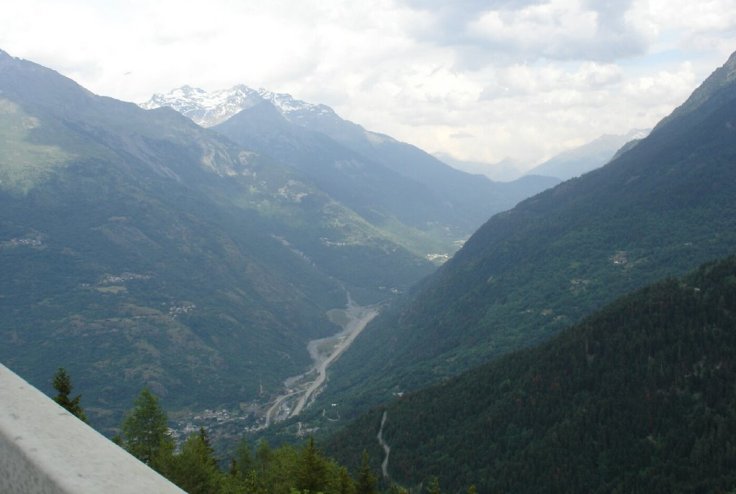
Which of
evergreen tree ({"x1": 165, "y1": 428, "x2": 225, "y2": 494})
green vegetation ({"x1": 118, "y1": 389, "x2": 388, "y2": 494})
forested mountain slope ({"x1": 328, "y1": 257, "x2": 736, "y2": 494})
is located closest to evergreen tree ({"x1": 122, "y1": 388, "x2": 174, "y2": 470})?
green vegetation ({"x1": 118, "y1": 389, "x2": 388, "y2": 494})

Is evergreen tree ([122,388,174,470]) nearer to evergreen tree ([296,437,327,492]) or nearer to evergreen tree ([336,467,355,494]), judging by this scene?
evergreen tree ([296,437,327,492])

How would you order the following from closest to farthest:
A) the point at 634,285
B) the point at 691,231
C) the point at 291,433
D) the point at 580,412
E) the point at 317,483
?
the point at 317,483, the point at 580,412, the point at 291,433, the point at 634,285, the point at 691,231

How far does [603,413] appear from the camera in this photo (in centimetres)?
8906

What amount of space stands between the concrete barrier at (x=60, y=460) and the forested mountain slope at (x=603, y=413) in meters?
76.7

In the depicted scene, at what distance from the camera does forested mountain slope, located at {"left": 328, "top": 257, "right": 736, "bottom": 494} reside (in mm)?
76625

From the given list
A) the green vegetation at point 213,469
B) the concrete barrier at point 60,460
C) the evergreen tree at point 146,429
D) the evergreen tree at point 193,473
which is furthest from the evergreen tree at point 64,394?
the concrete barrier at point 60,460

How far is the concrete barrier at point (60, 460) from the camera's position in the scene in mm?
6926

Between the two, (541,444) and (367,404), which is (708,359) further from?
(367,404)

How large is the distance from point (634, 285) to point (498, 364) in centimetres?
7327

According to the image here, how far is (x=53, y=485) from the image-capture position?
22.5ft

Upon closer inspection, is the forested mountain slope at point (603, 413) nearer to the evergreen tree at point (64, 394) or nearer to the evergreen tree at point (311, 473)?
the evergreen tree at point (311, 473)

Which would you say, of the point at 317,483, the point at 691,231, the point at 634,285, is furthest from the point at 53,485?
the point at 691,231

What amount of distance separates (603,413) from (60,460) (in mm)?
93417

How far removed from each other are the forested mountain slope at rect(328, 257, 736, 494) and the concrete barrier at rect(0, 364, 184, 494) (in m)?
76.7
